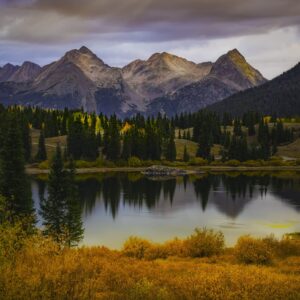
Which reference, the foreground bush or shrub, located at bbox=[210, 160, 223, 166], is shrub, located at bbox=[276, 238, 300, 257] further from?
shrub, located at bbox=[210, 160, 223, 166]

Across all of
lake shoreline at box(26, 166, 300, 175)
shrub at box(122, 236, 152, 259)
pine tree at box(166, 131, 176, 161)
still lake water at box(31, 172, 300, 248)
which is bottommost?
still lake water at box(31, 172, 300, 248)

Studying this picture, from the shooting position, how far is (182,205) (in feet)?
336

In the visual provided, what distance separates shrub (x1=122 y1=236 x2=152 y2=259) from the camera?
44.7m

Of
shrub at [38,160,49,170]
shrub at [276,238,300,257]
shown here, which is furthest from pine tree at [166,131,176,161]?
shrub at [276,238,300,257]

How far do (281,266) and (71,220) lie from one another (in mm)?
24561

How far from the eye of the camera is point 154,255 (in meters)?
44.9

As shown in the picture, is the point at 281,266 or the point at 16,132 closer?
the point at 281,266

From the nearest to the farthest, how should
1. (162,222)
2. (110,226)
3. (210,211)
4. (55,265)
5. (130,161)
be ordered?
(55,265) → (110,226) → (162,222) → (210,211) → (130,161)

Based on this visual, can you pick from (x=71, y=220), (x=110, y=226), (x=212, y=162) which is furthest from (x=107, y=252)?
(x=212, y=162)

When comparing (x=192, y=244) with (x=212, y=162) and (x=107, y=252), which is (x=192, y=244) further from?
(x=212, y=162)

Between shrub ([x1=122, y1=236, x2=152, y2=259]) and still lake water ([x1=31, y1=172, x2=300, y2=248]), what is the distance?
17.0 m

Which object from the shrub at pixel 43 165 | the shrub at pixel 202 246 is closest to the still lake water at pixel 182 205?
the shrub at pixel 202 246

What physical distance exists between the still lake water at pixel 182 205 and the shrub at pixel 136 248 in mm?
17005

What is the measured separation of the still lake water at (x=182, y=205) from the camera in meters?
74.8
